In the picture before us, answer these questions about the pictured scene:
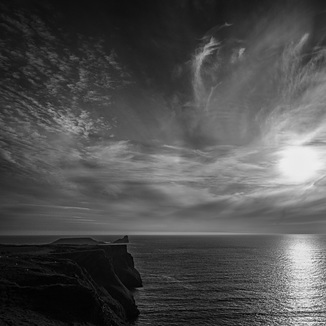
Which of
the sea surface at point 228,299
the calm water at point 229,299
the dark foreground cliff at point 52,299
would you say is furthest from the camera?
the calm water at point 229,299

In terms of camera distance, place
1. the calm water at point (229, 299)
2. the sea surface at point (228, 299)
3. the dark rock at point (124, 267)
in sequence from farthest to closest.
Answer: the dark rock at point (124, 267) → the calm water at point (229, 299) → the sea surface at point (228, 299)

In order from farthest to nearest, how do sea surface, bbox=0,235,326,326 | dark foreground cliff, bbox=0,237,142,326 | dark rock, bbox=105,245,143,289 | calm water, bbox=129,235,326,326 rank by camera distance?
1. dark rock, bbox=105,245,143,289
2. calm water, bbox=129,235,326,326
3. sea surface, bbox=0,235,326,326
4. dark foreground cliff, bbox=0,237,142,326

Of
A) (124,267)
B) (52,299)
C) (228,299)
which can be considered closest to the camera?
(52,299)

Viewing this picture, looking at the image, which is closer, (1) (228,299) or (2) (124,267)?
(1) (228,299)

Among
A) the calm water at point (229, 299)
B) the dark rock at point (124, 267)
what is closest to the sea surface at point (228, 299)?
the calm water at point (229, 299)

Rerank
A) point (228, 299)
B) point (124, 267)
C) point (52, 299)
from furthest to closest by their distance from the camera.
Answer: point (124, 267) → point (228, 299) → point (52, 299)

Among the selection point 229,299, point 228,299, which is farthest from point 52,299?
point 229,299

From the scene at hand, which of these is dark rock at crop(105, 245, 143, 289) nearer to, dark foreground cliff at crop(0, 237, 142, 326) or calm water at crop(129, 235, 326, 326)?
calm water at crop(129, 235, 326, 326)

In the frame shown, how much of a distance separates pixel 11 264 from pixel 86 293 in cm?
1784

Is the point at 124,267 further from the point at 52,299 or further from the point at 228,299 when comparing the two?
the point at 52,299

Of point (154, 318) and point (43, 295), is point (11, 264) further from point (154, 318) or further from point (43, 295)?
point (154, 318)

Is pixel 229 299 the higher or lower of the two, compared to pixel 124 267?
lower

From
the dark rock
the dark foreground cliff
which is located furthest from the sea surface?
the dark foreground cliff

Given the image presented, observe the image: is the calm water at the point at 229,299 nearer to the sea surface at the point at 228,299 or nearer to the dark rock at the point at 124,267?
the sea surface at the point at 228,299
